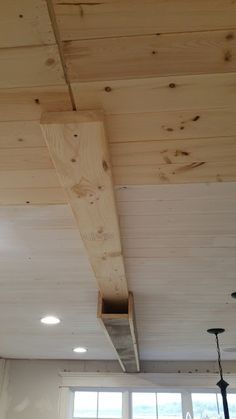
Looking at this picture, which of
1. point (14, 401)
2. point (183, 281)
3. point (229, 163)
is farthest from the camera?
point (14, 401)

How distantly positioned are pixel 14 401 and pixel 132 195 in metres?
3.72

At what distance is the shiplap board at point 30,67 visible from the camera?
2.26 ft

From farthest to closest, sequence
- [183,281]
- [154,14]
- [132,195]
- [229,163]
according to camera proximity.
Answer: [183,281] < [132,195] < [229,163] < [154,14]

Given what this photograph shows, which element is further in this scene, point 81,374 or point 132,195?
point 81,374

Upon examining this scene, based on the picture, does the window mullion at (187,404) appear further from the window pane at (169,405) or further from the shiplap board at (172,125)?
the shiplap board at (172,125)

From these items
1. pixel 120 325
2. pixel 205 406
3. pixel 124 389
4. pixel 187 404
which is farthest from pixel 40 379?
pixel 120 325

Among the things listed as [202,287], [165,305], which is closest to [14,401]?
[165,305]

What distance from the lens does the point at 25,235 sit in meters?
1.51

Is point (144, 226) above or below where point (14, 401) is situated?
above

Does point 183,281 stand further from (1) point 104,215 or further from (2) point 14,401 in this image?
(2) point 14,401

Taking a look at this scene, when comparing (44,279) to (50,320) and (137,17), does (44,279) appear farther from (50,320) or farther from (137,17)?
(137,17)

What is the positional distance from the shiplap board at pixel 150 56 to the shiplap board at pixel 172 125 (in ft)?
0.40

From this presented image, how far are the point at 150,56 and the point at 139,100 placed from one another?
11 centimetres

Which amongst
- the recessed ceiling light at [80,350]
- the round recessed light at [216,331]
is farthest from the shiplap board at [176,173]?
the recessed ceiling light at [80,350]
